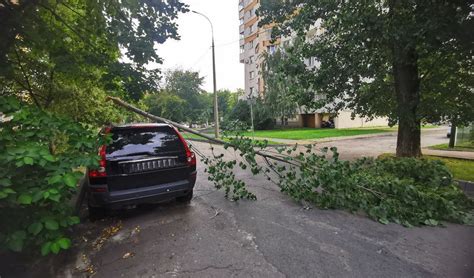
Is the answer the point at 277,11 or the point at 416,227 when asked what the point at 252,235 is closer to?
the point at 416,227

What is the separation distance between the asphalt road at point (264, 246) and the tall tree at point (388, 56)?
373 cm

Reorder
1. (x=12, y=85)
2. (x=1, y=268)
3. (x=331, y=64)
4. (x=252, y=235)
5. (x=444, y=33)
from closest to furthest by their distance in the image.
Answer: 1. (x=1, y=268)
2. (x=252, y=235)
3. (x=444, y=33)
4. (x=12, y=85)
5. (x=331, y=64)

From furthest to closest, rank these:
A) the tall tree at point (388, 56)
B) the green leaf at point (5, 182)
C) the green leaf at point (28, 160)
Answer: the tall tree at point (388, 56), the green leaf at point (28, 160), the green leaf at point (5, 182)

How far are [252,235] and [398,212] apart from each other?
2.57 m

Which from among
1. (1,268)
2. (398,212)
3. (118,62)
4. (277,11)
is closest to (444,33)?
(398,212)

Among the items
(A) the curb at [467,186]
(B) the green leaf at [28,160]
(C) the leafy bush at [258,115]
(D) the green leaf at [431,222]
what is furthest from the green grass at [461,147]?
(C) the leafy bush at [258,115]

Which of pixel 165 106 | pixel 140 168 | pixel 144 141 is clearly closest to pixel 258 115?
pixel 165 106

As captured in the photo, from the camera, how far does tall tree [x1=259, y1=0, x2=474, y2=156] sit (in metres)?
5.19

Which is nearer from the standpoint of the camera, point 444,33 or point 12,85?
point 444,33

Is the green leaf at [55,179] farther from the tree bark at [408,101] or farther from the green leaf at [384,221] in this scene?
the tree bark at [408,101]

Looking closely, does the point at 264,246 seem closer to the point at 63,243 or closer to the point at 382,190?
the point at 63,243

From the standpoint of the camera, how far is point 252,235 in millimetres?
3701

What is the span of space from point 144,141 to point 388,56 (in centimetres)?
720

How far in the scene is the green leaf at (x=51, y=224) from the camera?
2330mm
